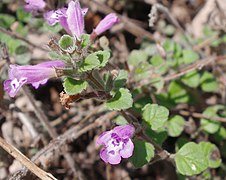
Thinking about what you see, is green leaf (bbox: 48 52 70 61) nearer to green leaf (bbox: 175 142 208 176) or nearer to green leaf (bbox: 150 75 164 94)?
green leaf (bbox: 175 142 208 176)

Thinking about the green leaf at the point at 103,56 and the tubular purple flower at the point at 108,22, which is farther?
the tubular purple flower at the point at 108,22

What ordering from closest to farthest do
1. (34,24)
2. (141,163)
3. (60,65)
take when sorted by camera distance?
1. (60,65)
2. (141,163)
3. (34,24)

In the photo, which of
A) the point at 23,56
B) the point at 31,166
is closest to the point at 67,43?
the point at 31,166

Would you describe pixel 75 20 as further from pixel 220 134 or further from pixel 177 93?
pixel 220 134

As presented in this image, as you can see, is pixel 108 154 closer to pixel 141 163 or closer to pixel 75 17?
pixel 141 163

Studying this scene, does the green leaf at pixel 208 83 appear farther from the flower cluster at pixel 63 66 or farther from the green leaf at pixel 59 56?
the green leaf at pixel 59 56

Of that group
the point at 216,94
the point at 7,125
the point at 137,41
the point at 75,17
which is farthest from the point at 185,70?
the point at 7,125

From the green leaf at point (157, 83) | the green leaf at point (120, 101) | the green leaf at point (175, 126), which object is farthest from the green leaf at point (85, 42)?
the green leaf at point (175, 126)
